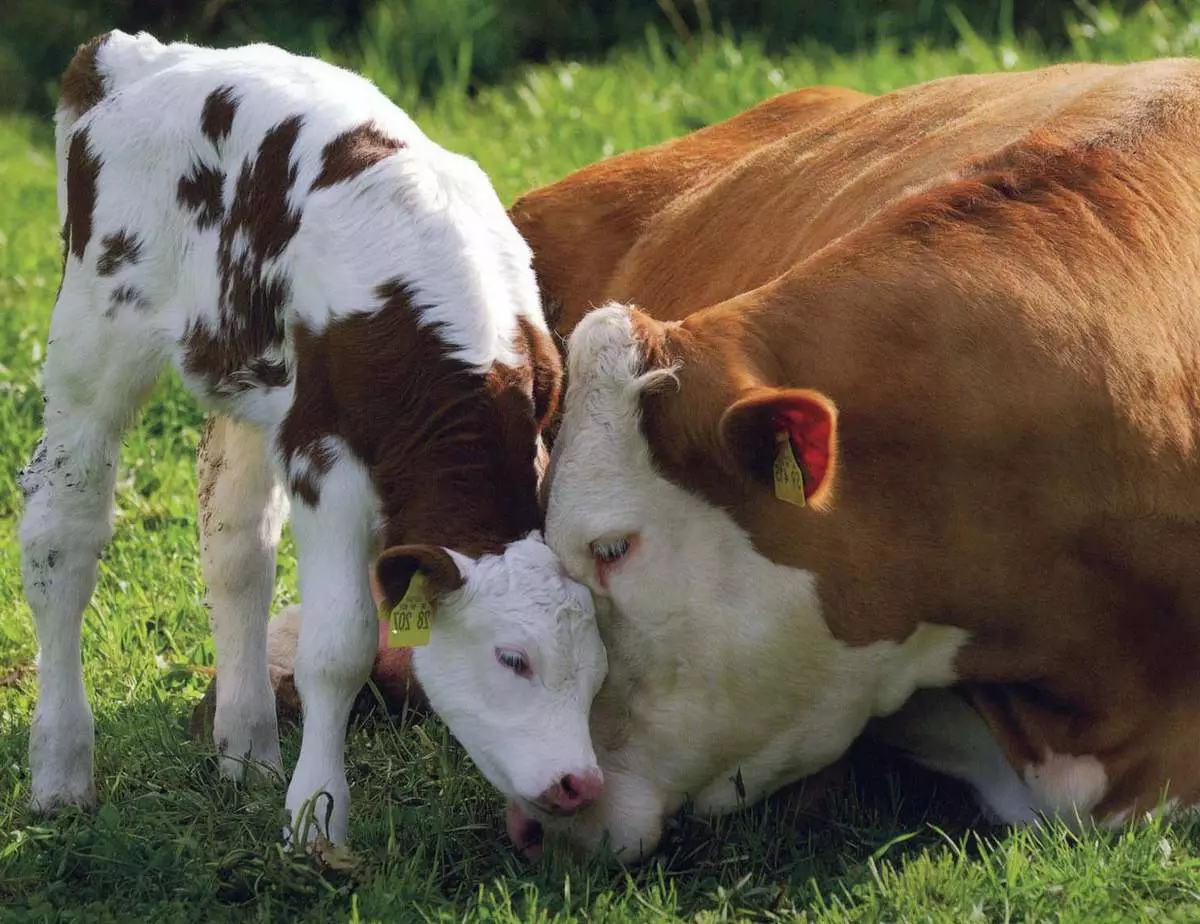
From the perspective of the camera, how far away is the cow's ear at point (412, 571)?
12.3ft

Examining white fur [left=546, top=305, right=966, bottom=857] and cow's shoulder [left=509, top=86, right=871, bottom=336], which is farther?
cow's shoulder [left=509, top=86, right=871, bottom=336]

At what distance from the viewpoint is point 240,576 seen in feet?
16.1

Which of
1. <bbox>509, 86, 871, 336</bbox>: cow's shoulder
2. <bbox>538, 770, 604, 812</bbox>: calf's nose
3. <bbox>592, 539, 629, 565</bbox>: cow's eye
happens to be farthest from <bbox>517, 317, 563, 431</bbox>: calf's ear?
<bbox>509, 86, 871, 336</bbox>: cow's shoulder

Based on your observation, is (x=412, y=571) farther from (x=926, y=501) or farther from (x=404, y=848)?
(x=926, y=501)

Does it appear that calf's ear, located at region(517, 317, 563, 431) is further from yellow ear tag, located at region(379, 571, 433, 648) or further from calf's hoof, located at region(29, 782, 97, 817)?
calf's hoof, located at region(29, 782, 97, 817)

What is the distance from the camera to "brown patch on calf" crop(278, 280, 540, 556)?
398 centimetres

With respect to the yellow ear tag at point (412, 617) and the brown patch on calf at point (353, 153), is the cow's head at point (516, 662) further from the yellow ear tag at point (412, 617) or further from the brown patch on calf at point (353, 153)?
the brown patch on calf at point (353, 153)

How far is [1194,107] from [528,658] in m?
2.12

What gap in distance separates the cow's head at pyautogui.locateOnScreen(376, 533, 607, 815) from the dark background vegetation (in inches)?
310

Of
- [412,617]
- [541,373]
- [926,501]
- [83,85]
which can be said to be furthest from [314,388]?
[926,501]

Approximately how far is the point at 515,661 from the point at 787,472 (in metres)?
0.64

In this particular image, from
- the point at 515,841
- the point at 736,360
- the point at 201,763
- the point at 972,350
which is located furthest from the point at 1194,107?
the point at 201,763

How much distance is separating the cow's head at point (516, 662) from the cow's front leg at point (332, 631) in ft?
0.75

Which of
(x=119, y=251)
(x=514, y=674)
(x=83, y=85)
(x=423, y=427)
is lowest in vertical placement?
(x=514, y=674)
